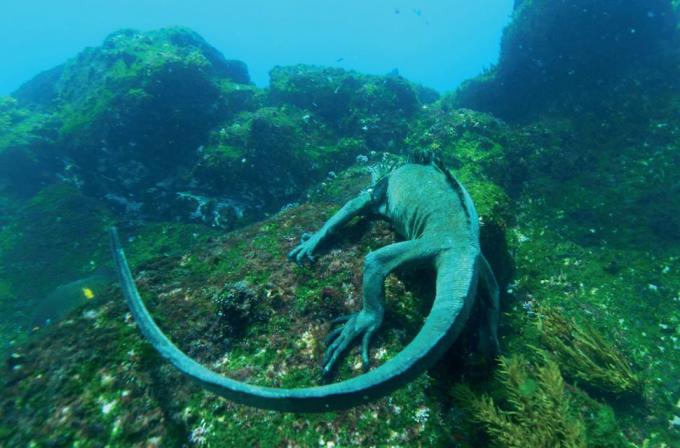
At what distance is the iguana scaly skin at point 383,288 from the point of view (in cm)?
265

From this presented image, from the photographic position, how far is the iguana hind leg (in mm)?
3668

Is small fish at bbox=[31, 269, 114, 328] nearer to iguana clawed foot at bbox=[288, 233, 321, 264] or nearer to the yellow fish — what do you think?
the yellow fish

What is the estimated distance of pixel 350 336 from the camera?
3727 millimetres

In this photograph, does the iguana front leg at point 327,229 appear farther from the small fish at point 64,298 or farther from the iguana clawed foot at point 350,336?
the small fish at point 64,298

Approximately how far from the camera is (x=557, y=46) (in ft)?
45.6

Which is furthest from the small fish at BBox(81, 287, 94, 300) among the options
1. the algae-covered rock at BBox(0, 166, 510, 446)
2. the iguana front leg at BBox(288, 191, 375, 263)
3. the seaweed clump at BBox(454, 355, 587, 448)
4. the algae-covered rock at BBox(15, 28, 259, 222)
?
the seaweed clump at BBox(454, 355, 587, 448)

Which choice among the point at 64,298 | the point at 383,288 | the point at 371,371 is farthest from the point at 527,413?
the point at 64,298

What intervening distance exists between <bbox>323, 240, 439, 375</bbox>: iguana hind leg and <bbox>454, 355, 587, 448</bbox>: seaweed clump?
→ 105 cm

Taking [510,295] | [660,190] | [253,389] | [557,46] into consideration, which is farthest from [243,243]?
[557,46]

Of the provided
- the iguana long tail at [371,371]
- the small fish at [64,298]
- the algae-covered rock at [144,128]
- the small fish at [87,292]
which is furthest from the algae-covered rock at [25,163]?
the iguana long tail at [371,371]

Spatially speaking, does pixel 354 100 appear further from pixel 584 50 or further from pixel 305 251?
pixel 305 251

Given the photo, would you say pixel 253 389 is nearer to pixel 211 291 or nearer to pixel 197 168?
pixel 211 291

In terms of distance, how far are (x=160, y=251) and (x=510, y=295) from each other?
923cm

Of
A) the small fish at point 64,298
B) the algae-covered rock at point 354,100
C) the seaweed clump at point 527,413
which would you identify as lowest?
the small fish at point 64,298
